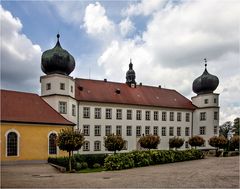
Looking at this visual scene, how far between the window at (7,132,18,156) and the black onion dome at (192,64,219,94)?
106 feet

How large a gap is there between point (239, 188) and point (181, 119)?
37.5 m

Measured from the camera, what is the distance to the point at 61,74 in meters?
35.8

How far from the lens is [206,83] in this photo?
50.1 m

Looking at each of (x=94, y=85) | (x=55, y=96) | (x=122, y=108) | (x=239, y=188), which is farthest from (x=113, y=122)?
(x=239, y=188)

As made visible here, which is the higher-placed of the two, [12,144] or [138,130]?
[12,144]

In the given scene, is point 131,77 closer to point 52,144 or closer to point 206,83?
point 206,83

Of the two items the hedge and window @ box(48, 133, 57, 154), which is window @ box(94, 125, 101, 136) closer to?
window @ box(48, 133, 57, 154)

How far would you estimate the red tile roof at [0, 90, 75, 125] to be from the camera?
91.8 feet

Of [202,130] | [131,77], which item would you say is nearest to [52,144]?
[131,77]

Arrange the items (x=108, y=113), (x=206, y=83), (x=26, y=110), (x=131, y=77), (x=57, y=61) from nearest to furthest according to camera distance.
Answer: (x=26, y=110) < (x=57, y=61) < (x=108, y=113) < (x=206, y=83) < (x=131, y=77)

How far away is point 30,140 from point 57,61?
10.5 m

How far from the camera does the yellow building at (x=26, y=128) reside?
26.8m

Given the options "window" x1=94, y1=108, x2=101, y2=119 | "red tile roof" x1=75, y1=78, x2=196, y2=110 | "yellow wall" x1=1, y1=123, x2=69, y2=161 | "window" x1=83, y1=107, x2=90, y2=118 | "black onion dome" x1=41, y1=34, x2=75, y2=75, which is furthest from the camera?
"red tile roof" x1=75, y1=78, x2=196, y2=110

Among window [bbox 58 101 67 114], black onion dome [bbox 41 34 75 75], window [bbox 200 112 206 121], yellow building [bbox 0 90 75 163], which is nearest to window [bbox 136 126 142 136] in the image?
window [bbox 200 112 206 121]
